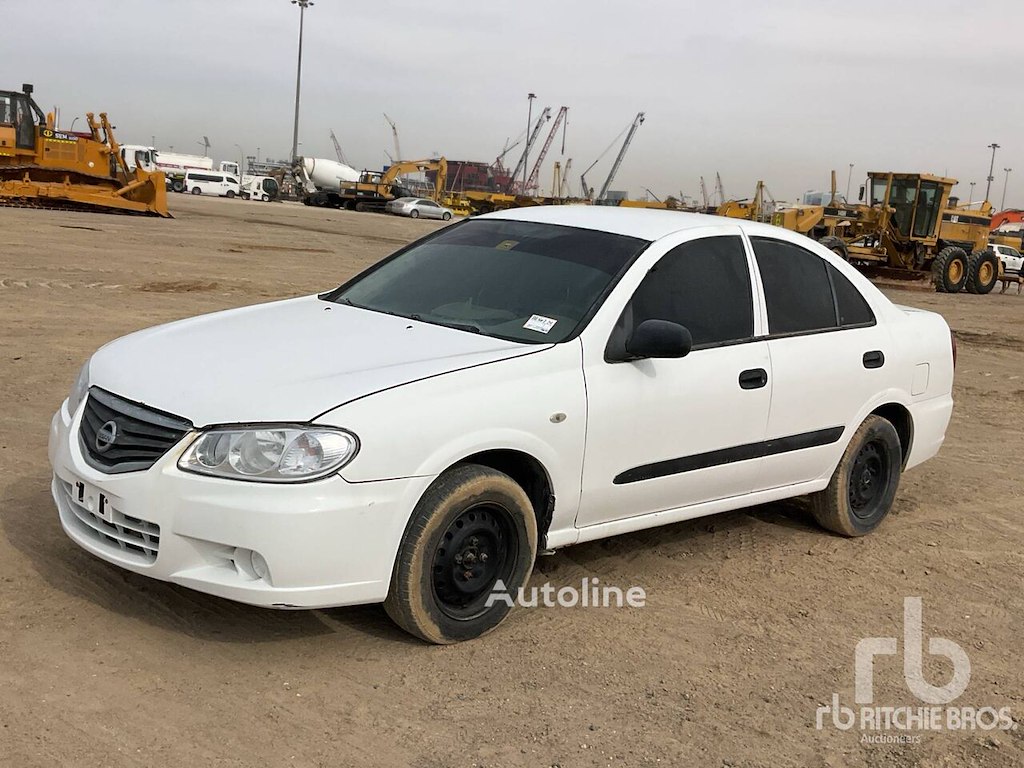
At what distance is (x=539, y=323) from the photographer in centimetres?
427

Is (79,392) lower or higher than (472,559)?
higher

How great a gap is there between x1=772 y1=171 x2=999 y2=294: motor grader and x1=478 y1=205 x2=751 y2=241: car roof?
70.3 feet

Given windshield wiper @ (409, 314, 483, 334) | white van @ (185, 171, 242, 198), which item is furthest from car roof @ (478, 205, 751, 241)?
white van @ (185, 171, 242, 198)

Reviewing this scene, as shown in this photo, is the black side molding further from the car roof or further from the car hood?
the car roof

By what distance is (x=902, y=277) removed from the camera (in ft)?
86.8

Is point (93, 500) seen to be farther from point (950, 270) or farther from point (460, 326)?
point (950, 270)

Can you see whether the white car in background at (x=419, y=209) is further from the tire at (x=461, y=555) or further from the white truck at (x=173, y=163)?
the tire at (x=461, y=555)

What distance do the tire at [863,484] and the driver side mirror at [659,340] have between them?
5.69 feet

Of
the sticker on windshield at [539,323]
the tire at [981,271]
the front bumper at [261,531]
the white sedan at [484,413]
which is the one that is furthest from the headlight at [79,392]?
the tire at [981,271]

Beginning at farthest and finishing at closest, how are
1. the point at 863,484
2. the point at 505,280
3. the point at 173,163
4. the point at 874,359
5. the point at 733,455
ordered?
the point at 173,163 → the point at 863,484 → the point at 874,359 → the point at 733,455 → the point at 505,280

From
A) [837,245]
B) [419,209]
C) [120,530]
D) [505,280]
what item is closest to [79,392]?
[120,530]

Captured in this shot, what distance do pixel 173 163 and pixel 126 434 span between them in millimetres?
76550

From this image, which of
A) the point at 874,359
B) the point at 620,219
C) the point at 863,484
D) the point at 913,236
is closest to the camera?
the point at 620,219

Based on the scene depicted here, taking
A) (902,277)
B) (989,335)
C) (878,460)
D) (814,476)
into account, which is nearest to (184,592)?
(814,476)
